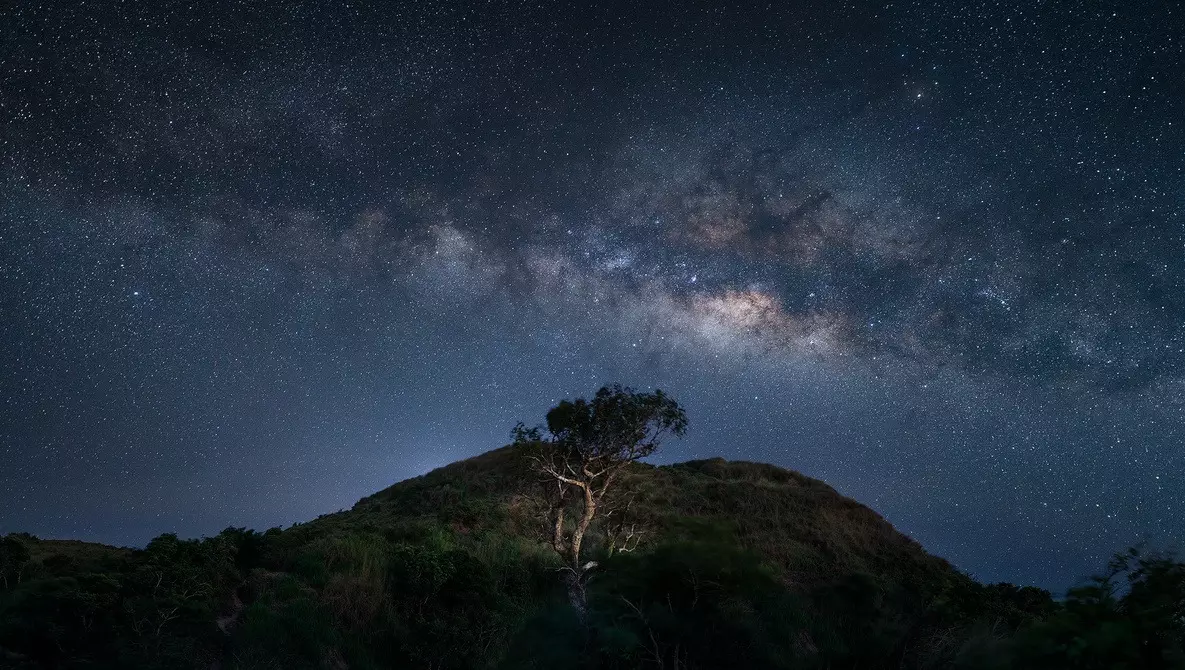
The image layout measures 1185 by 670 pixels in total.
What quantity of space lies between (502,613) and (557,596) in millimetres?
2457

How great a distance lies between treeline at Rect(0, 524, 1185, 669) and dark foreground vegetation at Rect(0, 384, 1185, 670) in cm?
2

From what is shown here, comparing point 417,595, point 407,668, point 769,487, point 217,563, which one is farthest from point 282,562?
point 769,487

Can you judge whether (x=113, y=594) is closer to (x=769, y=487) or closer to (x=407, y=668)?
(x=407, y=668)

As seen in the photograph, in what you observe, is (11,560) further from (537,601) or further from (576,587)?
(576,587)

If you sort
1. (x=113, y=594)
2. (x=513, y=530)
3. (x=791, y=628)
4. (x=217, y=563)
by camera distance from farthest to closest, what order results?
(x=513, y=530) → (x=217, y=563) → (x=791, y=628) → (x=113, y=594)

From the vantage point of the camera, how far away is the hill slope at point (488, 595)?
6297mm

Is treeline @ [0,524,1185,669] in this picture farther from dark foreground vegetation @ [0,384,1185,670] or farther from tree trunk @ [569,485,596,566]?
tree trunk @ [569,485,596,566]

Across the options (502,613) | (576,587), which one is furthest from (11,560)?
(576,587)

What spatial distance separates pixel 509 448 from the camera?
29.0 meters

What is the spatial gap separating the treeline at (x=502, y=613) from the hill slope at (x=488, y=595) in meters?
0.03

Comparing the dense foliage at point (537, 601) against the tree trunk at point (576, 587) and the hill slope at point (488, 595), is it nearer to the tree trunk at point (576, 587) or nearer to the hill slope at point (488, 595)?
the hill slope at point (488, 595)

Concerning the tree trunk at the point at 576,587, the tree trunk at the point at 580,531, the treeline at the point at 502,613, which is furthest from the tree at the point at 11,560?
the tree trunk at the point at 580,531

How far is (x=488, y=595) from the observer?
45.2 feet

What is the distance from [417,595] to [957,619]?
31.9 feet
